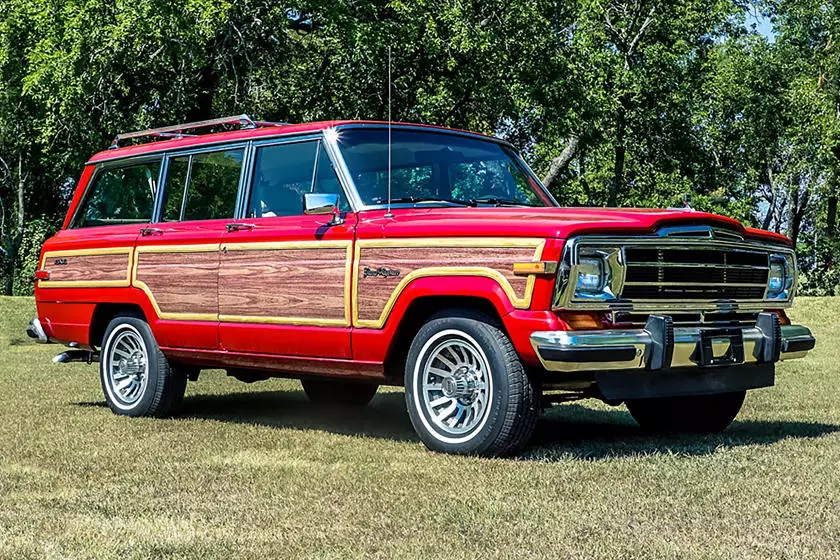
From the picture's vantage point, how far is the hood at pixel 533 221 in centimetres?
657

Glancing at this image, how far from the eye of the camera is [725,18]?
3506 cm

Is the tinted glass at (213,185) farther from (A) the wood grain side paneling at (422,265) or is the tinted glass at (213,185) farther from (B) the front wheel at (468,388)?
(B) the front wheel at (468,388)

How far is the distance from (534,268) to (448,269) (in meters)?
0.62

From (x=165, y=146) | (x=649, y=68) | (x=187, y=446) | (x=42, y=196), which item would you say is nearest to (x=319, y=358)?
(x=187, y=446)

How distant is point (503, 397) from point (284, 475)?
50.6 inches

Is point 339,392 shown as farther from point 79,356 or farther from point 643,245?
point 643,245

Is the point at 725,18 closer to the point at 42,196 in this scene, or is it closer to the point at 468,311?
the point at 42,196

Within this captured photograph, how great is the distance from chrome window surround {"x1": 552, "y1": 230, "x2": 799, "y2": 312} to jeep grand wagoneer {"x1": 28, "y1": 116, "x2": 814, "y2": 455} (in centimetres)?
1

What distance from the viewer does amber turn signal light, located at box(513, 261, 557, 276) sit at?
21.1 feet

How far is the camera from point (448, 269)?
6898 millimetres

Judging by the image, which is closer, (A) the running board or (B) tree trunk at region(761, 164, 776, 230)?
(A) the running board

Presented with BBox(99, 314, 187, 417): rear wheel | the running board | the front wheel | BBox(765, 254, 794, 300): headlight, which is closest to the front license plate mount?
BBox(765, 254, 794, 300): headlight

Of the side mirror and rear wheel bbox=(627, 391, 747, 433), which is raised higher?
the side mirror

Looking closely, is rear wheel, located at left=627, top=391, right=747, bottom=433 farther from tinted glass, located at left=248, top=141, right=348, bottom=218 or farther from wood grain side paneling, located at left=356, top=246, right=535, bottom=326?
tinted glass, located at left=248, top=141, right=348, bottom=218
